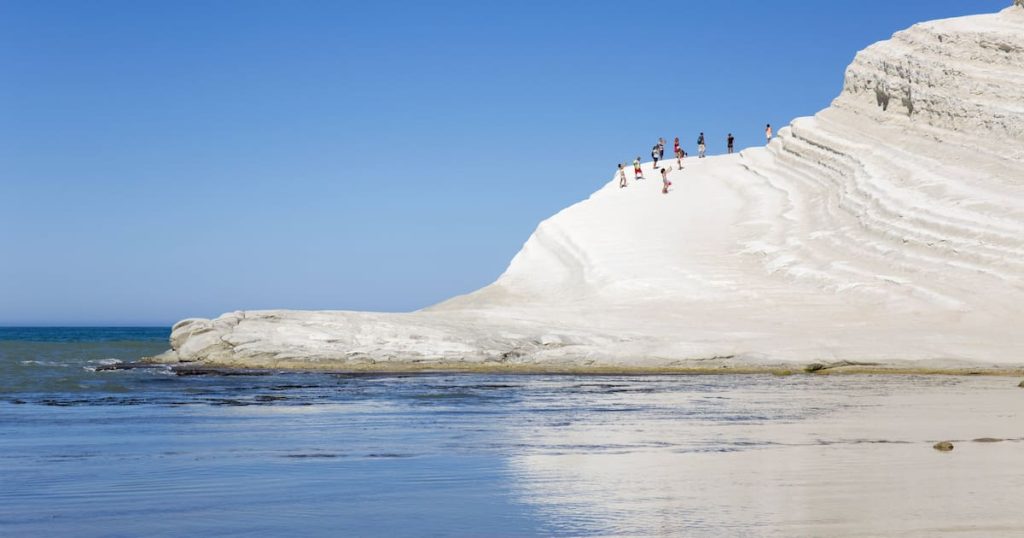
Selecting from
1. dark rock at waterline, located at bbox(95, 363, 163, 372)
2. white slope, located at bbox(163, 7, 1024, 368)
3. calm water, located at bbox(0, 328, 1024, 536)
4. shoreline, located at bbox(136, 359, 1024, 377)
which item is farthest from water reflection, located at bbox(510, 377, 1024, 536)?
dark rock at waterline, located at bbox(95, 363, 163, 372)

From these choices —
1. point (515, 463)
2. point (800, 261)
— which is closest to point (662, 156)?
point (800, 261)

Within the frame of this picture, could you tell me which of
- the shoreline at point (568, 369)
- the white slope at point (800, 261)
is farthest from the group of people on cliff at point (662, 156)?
the shoreline at point (568, 369)

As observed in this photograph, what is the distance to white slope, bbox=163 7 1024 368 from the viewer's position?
77.7 feet

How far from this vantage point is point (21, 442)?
35.6 feet

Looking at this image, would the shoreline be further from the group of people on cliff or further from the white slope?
the group of people on cliff

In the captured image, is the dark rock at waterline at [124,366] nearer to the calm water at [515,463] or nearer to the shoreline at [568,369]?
the shoreline at [568,369]

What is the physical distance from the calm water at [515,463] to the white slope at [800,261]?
6.24 metres

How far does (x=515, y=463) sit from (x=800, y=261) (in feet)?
78.9

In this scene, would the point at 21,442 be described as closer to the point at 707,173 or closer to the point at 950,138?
the point at 950,138

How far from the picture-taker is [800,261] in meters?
31.7

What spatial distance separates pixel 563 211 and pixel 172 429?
3077 cm

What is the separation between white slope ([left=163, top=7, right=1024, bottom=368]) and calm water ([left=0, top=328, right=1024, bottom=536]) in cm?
624

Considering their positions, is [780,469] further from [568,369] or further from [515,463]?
[568,369]

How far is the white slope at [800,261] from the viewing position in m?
23.7
